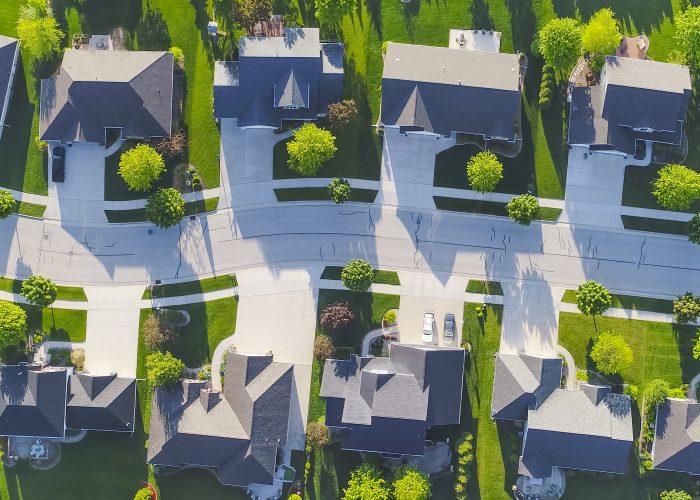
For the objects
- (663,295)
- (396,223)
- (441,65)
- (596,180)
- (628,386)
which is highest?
(441,65)

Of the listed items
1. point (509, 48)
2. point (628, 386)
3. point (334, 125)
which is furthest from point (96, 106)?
point (628, 386)

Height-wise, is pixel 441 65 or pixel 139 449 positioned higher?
pixel 441 65

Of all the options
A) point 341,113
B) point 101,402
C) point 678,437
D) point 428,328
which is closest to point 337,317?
point 428,328

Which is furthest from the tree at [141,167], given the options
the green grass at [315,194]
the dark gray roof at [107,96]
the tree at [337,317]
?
the tree at [337,317]

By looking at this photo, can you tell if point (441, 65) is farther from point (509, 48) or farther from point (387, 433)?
point (387, 433)

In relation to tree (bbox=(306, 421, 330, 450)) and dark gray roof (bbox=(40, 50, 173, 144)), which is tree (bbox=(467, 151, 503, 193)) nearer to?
tree (bbox=(306, 421, 330, 450))

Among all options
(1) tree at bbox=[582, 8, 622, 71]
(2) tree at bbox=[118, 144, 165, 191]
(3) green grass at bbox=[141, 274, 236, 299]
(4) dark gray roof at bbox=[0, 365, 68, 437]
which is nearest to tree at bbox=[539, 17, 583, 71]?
(1) tree at bbox=[582, 8, 622, 71]
